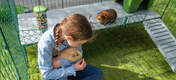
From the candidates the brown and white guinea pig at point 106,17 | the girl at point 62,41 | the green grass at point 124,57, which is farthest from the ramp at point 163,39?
the girl at point 62,41

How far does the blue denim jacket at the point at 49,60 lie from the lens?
167 cm

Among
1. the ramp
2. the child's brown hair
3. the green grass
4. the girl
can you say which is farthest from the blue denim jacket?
the ramp

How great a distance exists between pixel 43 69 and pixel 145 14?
293 centimetres

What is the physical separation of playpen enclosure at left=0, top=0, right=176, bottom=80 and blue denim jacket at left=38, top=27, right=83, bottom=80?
249mm

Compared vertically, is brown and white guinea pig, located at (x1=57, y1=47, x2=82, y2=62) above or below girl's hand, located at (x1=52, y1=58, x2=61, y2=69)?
Result: above

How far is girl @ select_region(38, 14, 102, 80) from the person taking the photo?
5.10 feet

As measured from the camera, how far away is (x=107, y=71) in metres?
3.31

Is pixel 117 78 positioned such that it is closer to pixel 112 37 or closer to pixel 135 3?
pixel 112 37

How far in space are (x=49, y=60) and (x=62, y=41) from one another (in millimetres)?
229

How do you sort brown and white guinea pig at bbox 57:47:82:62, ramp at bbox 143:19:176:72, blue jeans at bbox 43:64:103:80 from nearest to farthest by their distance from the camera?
brown and white guinea pig at bbox 57:47:82:62 < blue jeans at bbox 43:64:103:80 < ramp at bbox 143:19:176:72

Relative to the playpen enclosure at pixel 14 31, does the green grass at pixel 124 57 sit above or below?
below

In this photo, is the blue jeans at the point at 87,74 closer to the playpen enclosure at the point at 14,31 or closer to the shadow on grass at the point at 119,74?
the playpen enclosure at the point at 14,31

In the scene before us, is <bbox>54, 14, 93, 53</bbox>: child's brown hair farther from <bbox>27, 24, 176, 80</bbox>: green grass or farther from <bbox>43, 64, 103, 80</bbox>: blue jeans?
<bbox>27, 24, 176, 80</bbox>: green grass

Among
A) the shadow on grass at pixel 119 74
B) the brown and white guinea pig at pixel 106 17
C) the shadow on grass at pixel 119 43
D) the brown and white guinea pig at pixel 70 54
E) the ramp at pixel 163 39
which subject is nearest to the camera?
the brown and white guinea pig at pixel 70 54
